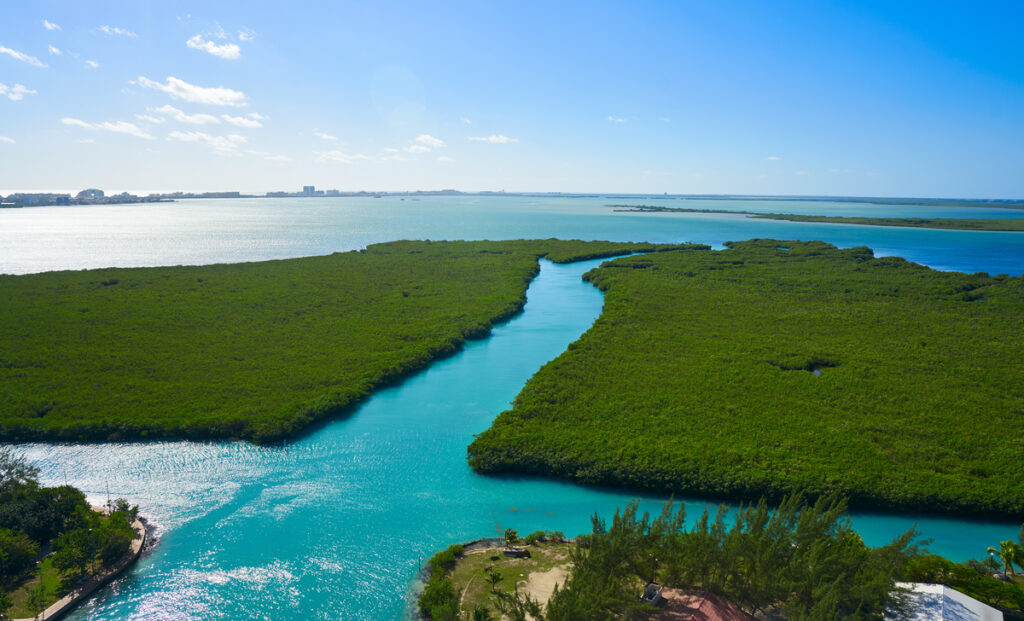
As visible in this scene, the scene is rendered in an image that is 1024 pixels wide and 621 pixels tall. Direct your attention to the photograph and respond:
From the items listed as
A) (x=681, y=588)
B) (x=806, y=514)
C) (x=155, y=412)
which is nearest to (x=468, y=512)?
(x=681, y=588)

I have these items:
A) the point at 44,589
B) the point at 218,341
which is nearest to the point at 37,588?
the point at 44,589

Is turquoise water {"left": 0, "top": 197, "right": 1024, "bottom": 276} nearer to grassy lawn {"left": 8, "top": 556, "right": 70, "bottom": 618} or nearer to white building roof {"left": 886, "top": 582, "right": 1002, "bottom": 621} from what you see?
grassy lawn {"left": 8, "top": 556, "right": 70, "bottom": 618}

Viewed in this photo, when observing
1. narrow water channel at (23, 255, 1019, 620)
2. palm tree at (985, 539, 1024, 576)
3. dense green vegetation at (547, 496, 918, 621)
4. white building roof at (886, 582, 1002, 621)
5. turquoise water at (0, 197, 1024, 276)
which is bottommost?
narrow water channel at (23, 255, 1019, 620)

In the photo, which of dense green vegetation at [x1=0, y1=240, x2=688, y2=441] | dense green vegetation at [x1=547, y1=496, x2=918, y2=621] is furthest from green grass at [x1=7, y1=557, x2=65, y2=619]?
dense green vegetation at [x1=547, y1=496, x2=918, y2=621]

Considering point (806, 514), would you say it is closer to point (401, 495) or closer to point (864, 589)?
point (864, 589)

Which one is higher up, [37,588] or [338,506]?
[37,588]

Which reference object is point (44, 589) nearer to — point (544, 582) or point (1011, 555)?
point (544, 582)

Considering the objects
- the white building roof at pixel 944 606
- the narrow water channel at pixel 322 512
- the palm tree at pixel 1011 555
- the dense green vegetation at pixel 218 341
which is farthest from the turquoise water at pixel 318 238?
the white building roof at pixel 944 606
